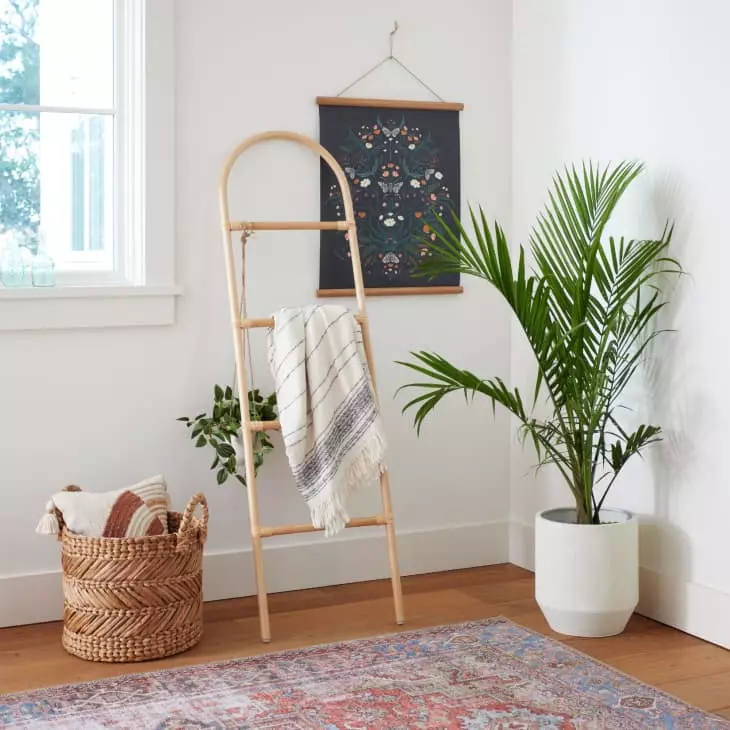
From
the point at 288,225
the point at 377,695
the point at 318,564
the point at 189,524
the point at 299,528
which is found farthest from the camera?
the point at 318,564

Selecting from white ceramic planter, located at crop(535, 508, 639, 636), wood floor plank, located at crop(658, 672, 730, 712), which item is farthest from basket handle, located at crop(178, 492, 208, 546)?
wood floor plank, located at crop(658, 672, 730, 712)

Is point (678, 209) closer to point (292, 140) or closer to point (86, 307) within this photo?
point (292, 140)

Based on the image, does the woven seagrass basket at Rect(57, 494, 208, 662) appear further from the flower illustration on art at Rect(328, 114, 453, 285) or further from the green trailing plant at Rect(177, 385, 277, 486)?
the flower illustration on art at Rect(328, 114, 453, 285)

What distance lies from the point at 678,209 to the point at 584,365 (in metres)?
0.51

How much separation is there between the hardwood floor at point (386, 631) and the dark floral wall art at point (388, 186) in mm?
984

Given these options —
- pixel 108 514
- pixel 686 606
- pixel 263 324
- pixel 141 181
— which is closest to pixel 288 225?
pixel 263 324

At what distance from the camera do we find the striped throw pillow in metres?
→ 2.91

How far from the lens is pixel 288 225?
330 centimetres

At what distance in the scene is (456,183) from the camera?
3752mm

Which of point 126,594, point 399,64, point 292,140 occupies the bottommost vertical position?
point 126,594

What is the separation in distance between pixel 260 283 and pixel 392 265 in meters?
0.47

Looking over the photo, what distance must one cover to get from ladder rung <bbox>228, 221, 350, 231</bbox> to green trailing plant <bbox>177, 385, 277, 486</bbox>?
0.48 metres

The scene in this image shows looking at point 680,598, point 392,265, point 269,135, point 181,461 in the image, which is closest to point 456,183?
point 392,265

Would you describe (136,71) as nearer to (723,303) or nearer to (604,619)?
(723,303)
